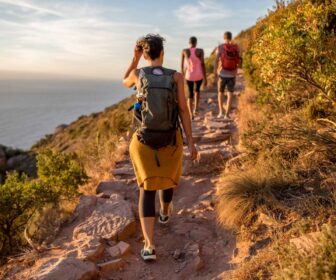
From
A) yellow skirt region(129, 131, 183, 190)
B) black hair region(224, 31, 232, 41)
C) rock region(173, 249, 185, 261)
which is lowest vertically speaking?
rock region(173, 249, 185, 261)

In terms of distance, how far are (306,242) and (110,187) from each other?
3677 millimetres

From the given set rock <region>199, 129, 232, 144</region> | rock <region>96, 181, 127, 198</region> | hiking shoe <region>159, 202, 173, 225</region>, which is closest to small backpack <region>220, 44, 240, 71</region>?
rock <region>199, 129, 232, 144</region>

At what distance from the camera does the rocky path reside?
4035 millimetres

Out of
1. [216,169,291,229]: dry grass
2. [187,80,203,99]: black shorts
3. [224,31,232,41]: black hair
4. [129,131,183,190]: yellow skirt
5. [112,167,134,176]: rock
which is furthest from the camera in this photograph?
[187,80,203,99]: black shorts

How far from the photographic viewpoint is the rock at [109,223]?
4.66 meters

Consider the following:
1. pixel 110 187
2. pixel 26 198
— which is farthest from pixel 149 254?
pixel 26 198

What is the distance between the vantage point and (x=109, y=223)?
190 inches

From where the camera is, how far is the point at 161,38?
3883mm

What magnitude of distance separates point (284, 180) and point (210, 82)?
11224 millimetres

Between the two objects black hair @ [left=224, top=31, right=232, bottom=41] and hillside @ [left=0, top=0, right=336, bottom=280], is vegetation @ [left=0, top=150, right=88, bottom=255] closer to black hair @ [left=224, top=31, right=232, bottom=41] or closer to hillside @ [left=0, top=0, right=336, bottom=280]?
hillside @ [left=0, top=0, right=336, bottom=280]

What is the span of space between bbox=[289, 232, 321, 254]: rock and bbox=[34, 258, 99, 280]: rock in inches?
76.0

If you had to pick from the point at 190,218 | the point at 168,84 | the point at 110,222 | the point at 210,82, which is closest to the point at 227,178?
the point at 190,218

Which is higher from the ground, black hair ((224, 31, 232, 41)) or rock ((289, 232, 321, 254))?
black hair ((224, 31, 232, 41))

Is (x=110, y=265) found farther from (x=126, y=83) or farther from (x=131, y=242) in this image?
(x=126, y=83)
